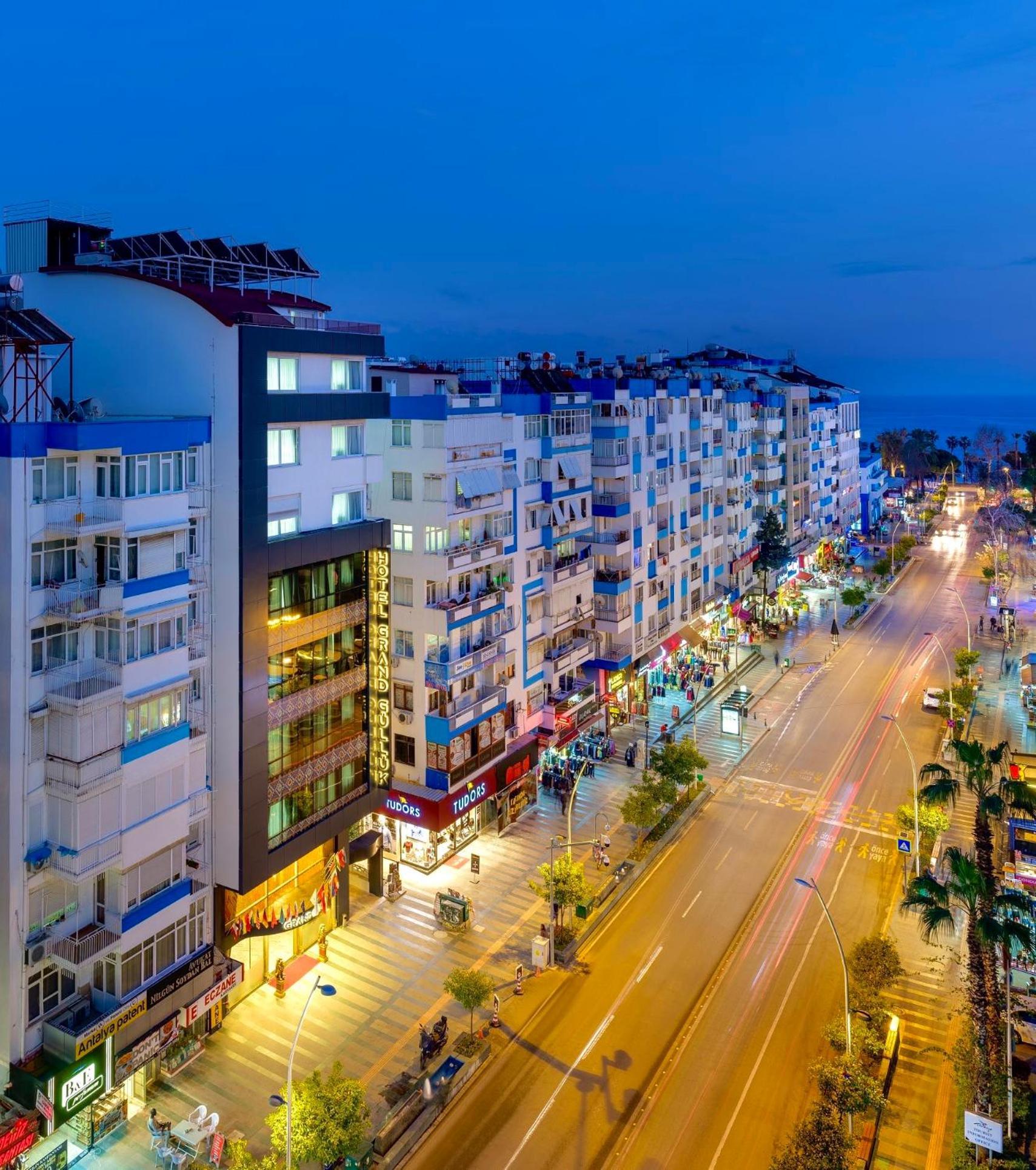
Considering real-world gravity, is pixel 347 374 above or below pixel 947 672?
above

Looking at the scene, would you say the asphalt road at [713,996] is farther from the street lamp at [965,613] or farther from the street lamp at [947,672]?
the street lamp at [965,613]

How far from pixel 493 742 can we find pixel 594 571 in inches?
698

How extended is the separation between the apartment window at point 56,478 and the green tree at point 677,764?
3595 cm

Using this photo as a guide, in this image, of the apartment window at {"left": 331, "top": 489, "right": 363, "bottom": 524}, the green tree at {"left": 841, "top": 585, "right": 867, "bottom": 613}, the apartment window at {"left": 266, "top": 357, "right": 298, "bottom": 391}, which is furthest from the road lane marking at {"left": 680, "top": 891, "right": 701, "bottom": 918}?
the green tree at {"left": 841, "top": 585, "right": 867, "bottom": 613}

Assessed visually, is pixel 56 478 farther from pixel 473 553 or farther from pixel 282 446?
pixel 473 553

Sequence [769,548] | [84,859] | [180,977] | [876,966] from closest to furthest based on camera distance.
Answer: [84,859]
[180,977]
[876,966]
[769,548]

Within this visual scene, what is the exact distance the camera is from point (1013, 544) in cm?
15075

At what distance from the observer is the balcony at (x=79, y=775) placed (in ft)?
95.3

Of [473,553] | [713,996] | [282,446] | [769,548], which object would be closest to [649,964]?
[713,996]

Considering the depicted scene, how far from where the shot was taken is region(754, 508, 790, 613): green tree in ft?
320

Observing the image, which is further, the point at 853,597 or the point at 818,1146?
the point at 853,597

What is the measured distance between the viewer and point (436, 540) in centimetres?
4734

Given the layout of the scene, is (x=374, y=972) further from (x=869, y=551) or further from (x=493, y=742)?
(x=869, y=551)

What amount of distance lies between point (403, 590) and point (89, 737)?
20729 mm
